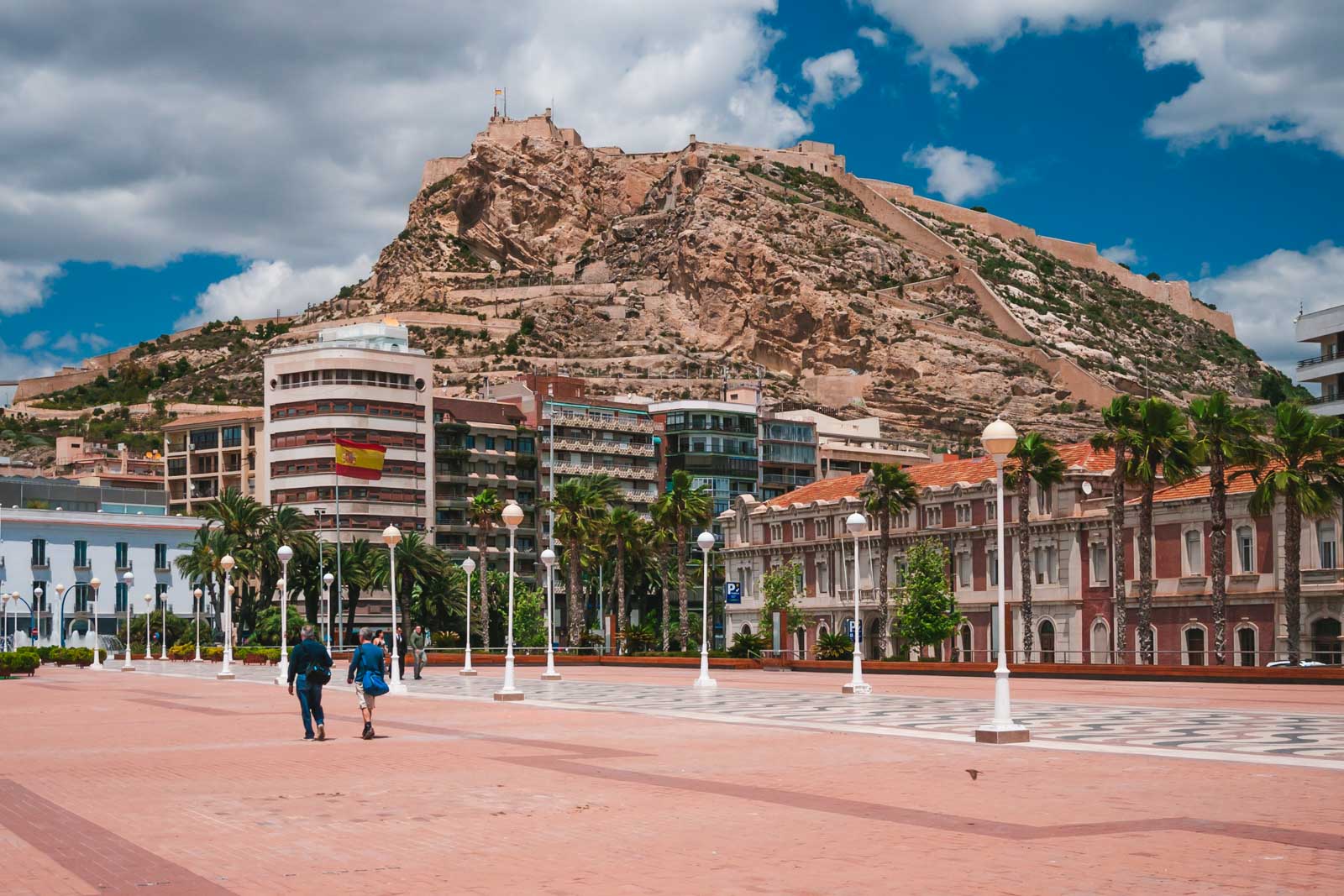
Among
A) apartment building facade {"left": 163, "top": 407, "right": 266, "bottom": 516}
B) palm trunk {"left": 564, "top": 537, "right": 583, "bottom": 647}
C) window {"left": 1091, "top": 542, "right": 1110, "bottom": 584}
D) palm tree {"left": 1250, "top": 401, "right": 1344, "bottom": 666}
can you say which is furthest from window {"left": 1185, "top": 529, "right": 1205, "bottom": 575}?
apartment building facade {"left": 163, "top": 407, "right": 266, "bottom": 516}

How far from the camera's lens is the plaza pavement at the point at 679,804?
1045cm

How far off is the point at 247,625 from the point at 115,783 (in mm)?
92324

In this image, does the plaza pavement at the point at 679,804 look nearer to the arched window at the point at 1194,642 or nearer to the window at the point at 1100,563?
the arched window at the point at 1194,642

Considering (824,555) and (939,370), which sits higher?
(939,370)

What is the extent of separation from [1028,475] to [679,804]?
57899 mm

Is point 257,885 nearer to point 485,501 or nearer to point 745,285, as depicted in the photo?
point 485,501

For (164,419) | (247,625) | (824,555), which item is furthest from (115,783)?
(164,419)

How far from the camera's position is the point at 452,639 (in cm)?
9300

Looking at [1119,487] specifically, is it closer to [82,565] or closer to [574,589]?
[574,589]

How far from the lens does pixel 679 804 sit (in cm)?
1422

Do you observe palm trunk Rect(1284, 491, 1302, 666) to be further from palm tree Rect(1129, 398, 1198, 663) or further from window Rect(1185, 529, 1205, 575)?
window Rect(1185, 529, 1205, 575)

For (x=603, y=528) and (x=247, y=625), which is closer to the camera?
(x=603, y=528)

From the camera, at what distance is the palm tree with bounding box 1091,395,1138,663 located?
199ft

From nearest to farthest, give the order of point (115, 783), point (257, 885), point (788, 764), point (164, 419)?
point (257, 885), point (115, 783), point (788, 764), point (164, 419)
